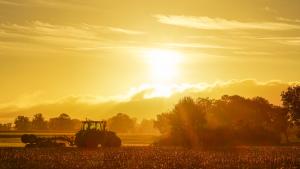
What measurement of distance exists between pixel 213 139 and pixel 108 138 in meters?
28.3

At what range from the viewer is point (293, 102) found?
407 ft

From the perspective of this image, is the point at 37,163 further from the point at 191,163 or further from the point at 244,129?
the point at 244,129

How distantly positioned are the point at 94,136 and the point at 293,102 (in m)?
72.1

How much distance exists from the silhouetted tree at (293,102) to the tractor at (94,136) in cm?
6569

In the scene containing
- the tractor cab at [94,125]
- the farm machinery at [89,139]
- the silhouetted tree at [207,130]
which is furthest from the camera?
the silhouetted tree at [207,130]

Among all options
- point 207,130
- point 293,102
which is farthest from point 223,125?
point 293,102

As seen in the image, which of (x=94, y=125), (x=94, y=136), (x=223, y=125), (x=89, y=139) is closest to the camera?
(x=89, y=139)

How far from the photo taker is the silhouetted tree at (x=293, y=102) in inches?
4779

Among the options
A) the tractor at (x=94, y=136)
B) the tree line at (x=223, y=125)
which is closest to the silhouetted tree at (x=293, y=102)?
the tree line at (x=223, y=125)

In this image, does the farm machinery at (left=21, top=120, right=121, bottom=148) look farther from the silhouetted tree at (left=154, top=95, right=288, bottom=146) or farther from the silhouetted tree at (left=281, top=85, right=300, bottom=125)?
the silhouetted tree at (left=281, top=85, right=300, bottom=125)

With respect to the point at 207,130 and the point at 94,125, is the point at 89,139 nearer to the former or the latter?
the point at 94,125

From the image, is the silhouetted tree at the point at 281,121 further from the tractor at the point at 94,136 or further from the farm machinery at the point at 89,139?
the farm machinery at the point at 89,139

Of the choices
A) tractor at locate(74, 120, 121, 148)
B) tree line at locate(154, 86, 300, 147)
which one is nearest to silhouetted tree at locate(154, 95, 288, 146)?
tree line at locate(154, 86, 300, 147)

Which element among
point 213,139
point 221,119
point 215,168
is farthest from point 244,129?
point 215,168
